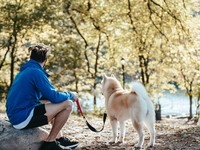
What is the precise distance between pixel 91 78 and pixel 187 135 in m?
17.1

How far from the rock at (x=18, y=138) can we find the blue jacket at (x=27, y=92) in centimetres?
30

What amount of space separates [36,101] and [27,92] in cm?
23

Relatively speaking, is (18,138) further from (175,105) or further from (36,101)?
(175,105)

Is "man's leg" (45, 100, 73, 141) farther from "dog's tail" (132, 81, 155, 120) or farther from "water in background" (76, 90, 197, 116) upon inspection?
"water in background" (76, 90, 197, 116)

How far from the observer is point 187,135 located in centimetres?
773

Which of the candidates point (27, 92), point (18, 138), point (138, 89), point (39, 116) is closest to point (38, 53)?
point (27, 92)

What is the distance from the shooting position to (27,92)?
5238 mm

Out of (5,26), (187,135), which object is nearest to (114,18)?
(5,26)

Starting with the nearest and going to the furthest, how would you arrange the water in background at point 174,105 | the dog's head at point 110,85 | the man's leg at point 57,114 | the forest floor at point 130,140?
the man's leg at point 57,114
the forest floor at point 130,140
the dog's head at point 110,85
the water in background at point 174,105

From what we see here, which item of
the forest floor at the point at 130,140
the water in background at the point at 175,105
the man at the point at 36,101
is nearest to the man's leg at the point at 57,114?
the man at the point at 36,101

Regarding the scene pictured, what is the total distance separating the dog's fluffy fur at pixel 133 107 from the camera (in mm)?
6414

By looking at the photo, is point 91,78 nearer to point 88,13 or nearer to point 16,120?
point 88,13

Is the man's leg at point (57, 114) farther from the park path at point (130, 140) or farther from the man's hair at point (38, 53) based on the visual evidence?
the park path at point (130, 140)

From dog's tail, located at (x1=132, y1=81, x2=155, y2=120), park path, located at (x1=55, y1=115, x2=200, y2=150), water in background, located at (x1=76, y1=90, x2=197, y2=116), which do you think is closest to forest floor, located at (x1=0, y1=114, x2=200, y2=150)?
park path, located at (x1=55, y1=115, x2=200, y2=150)
